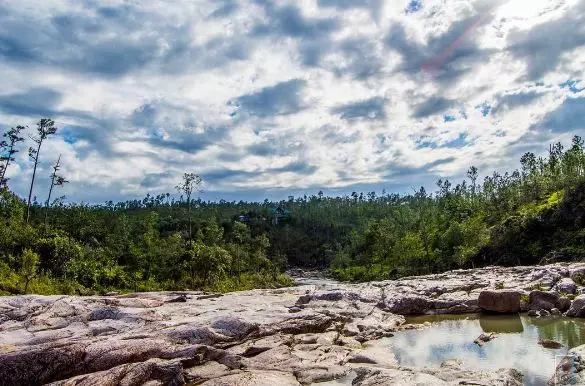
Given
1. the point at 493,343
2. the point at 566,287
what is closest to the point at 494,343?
the point at 493,343

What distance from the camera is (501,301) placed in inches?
1400

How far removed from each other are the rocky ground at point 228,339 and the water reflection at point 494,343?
1.48m

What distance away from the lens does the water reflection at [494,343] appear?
69.8ft

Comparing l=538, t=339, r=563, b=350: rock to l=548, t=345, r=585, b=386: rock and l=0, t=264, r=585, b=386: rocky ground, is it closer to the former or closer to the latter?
l=0, t=264, r=585, b=386: rocky ground

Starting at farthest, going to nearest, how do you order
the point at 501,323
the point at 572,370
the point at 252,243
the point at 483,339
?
the point at 252,243
the point at 501,323
the point at 483,339
the point at 572,370

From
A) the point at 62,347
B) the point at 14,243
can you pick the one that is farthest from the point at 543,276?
the point at 14,243

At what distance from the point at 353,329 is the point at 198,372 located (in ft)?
41.8

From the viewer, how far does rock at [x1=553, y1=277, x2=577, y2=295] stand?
3747cm

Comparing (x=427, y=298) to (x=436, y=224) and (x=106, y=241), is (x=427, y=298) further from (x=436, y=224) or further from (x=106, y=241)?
(x=436, y=224)

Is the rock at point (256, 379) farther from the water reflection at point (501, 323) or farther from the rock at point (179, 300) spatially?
the rock at point (179, 300)

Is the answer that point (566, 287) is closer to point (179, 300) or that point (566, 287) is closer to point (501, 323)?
point (501, 323)

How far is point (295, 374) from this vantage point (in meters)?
20.9

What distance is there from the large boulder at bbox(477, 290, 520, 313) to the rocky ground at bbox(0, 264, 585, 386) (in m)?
0.08

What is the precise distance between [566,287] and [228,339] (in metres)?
29.4
